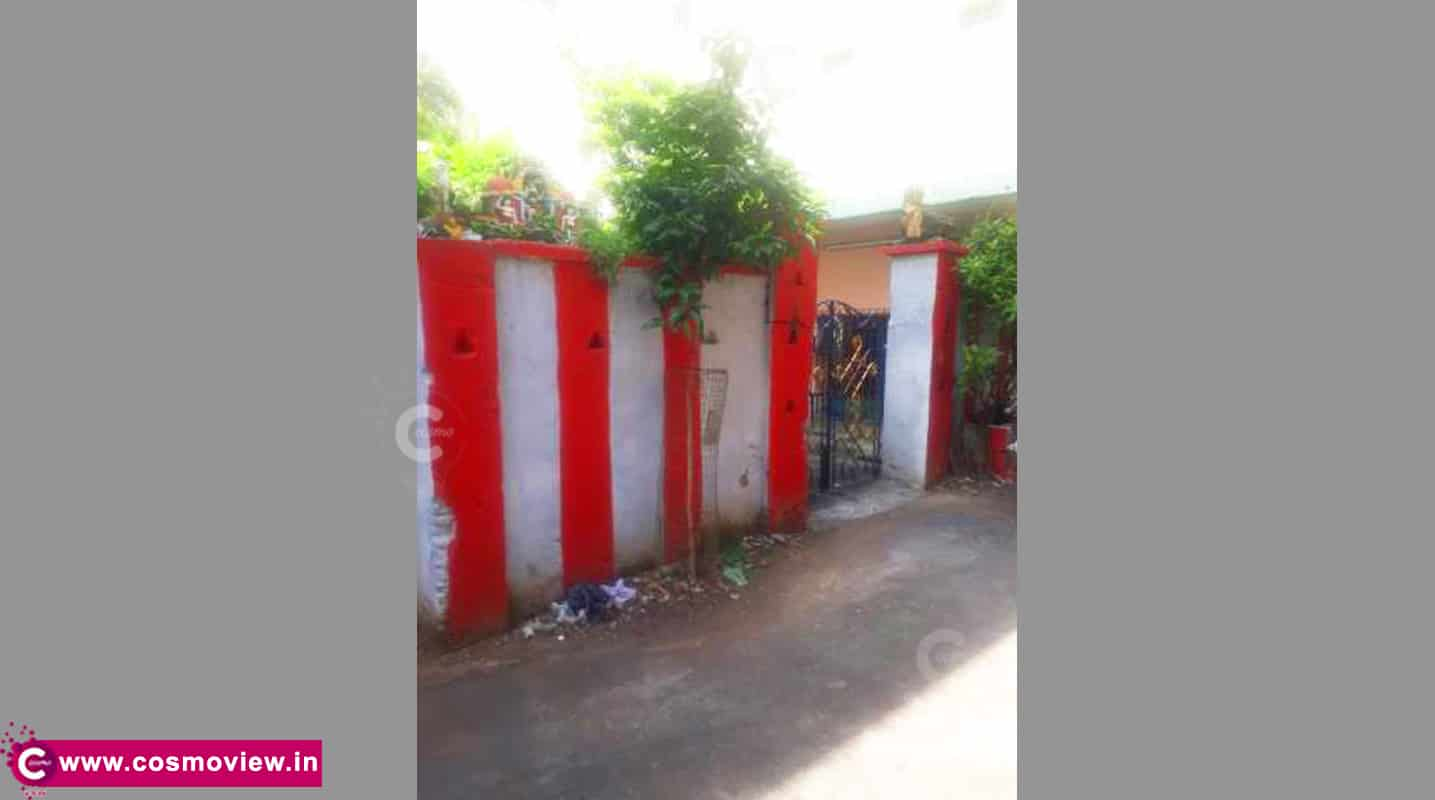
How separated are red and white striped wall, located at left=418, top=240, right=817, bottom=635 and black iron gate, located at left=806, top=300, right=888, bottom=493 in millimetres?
2252

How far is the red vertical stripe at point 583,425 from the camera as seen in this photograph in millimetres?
4172

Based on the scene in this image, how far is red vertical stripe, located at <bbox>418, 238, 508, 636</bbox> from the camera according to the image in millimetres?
3512

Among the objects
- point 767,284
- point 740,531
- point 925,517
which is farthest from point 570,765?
point 925,517

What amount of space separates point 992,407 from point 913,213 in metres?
2.50

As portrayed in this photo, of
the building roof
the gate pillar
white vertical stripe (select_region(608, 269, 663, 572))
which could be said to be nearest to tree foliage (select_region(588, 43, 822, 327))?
white vertical stripe (select_region(608, 269, 663, 572))

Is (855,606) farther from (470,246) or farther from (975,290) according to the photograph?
(975,290)

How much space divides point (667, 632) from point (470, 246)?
2.49m

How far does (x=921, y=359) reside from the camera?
7699mm

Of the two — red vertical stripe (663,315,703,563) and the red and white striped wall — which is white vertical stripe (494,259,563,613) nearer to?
the red and white striped wall

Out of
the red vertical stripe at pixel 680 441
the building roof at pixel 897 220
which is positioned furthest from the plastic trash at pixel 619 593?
the building roof at pixel 897 220

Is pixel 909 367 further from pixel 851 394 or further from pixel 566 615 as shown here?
pixel 566 615

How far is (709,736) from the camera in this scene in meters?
3.04

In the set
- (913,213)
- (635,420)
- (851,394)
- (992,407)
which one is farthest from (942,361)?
(635,420)

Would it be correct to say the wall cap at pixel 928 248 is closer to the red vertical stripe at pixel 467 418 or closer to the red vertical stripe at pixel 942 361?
the red vertical stripe at pixel 942 361
